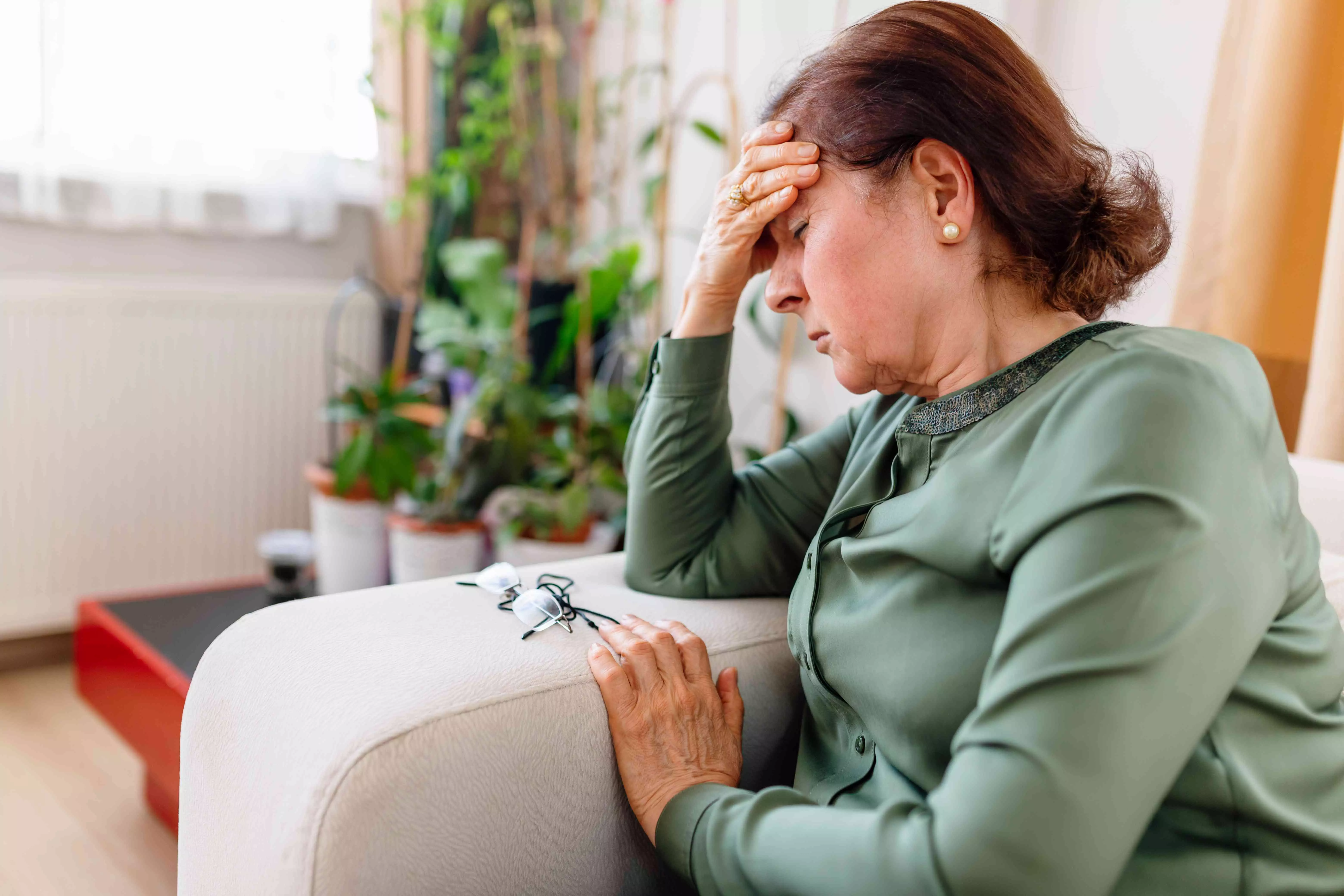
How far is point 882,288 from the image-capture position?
2.54 ft

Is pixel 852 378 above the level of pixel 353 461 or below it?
above

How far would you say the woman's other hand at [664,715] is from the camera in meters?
0.80

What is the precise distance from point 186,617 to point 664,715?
1309 mm

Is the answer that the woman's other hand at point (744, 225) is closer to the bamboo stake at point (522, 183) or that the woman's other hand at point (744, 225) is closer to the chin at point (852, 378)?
the chin at point (852, 378)

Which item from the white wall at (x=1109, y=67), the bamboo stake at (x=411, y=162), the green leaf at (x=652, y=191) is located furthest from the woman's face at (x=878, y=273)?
the bamboo stake at (x=411, y=162)

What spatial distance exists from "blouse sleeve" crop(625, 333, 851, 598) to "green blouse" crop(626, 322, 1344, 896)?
0.52 ft

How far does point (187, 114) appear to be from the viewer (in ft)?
7.50

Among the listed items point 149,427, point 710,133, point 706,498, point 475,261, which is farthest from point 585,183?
point 706,498

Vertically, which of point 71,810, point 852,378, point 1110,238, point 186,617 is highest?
point 1110,238

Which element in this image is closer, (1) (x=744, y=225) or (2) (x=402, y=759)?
(2) (x=402, y=759)

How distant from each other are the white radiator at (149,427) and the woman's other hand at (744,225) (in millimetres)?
A: 1656

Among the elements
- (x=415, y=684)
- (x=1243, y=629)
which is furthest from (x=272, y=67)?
(x=1243, y=629)

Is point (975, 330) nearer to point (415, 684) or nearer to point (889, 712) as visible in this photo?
point (889, 712)

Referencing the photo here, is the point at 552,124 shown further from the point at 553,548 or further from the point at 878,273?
the point at 878,273
